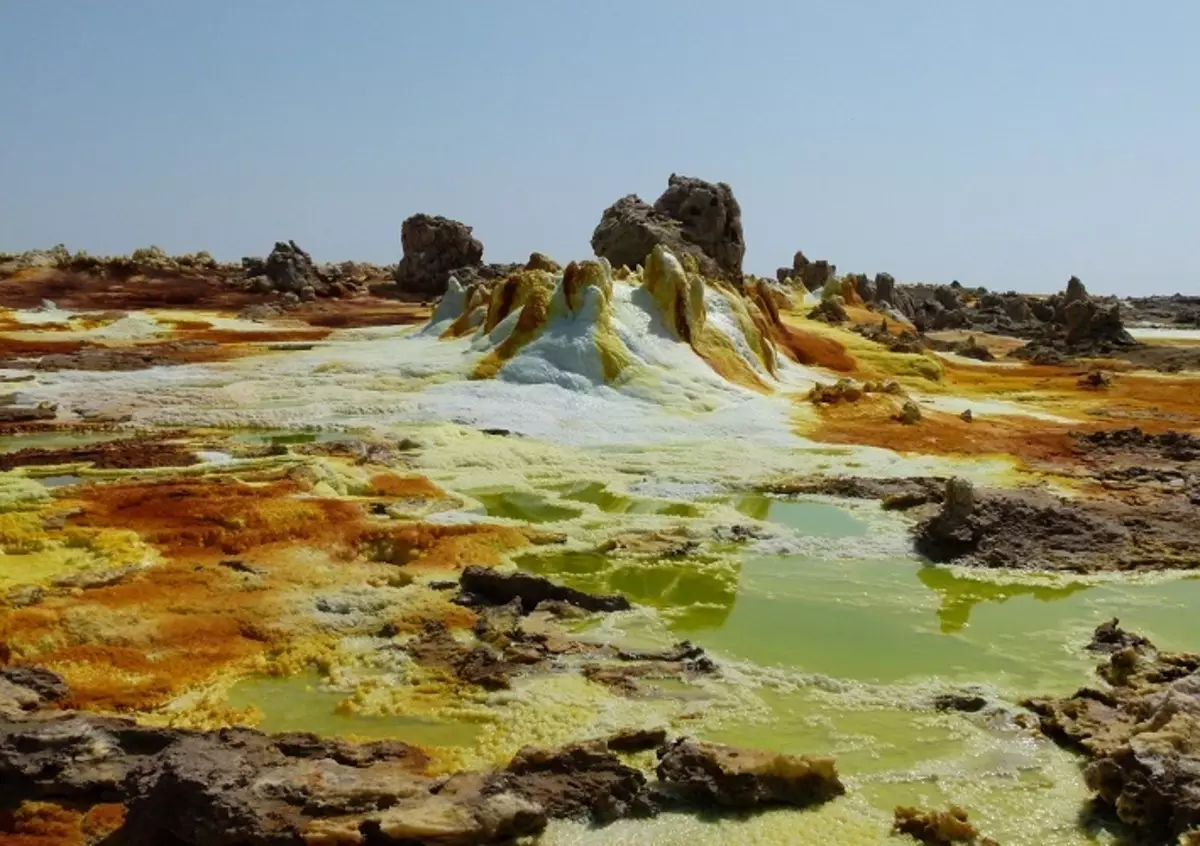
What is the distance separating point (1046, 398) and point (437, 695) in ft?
103

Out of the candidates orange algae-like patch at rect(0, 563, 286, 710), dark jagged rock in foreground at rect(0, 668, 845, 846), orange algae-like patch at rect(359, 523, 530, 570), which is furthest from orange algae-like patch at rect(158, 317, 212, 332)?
dark jagged rock in foreground at rect(0, 668, 845, 846)

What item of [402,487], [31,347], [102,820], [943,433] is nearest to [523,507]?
[402,487]

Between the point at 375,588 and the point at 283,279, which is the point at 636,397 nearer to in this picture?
the point at 375,588

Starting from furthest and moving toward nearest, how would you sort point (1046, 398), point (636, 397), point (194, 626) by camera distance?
point (1046, 398), point (636, 397), point (194, 626)

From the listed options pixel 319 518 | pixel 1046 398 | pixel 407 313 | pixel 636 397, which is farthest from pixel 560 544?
pixel 407 313

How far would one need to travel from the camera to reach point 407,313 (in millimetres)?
63594

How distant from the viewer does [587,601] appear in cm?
1325

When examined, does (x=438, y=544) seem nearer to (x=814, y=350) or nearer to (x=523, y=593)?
(x=523, y=593)

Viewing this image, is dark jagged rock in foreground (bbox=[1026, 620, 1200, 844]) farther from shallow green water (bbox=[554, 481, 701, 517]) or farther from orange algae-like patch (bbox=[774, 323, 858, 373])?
orange algae-like patch (bbox=[774, 323, 858, 373])

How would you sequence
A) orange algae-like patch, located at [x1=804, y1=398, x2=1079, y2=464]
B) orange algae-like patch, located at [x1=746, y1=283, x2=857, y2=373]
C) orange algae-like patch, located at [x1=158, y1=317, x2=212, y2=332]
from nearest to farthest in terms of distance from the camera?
orange algae-like patch, located at [x1=804, y1=398, x2=1079, y2=464] < orange algae-like patch, located at [x1=746, y1=283, x2=857, y2=373] < orange algae-like patch, located at [x1=158, y1=317, x2=212, y2=332]

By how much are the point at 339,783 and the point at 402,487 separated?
11.8m

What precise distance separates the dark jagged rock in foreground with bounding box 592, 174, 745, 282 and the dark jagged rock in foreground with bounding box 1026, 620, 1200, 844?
35.2 m

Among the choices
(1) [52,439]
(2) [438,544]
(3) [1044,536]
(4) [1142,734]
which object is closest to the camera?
(4) [1142,734]

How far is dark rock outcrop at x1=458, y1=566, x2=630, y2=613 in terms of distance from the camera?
1318 centimetres
